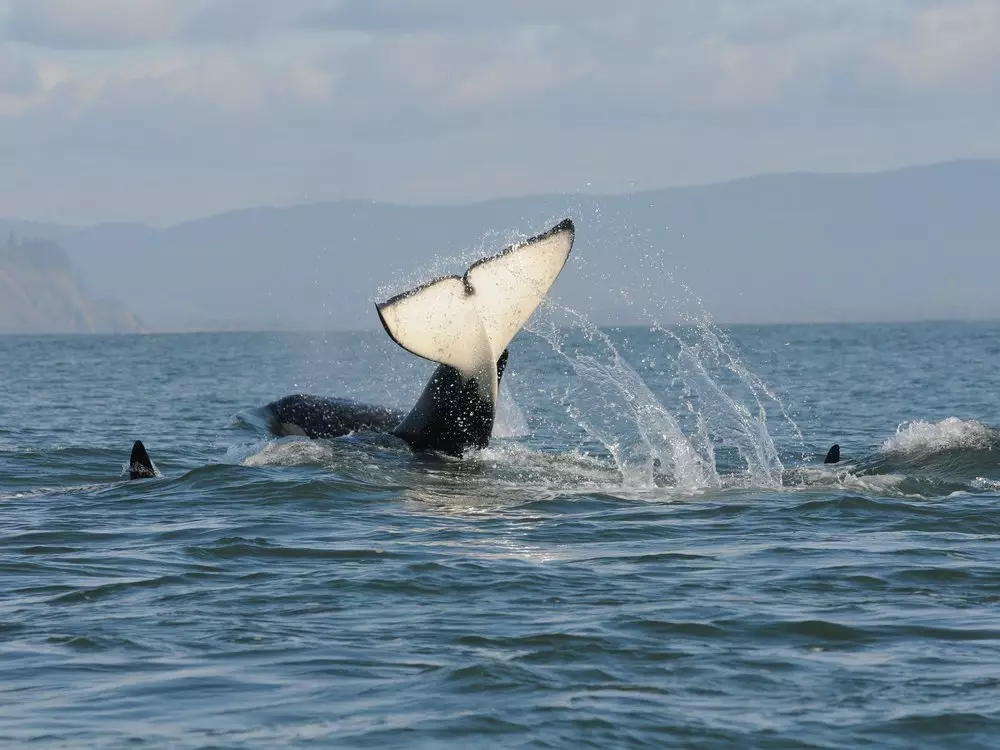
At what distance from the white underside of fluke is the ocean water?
72 cm

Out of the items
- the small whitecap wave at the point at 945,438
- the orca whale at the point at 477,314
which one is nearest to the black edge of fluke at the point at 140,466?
the orca whale at the point at 477,314

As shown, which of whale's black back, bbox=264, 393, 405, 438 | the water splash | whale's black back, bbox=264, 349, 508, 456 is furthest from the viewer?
whale's black back, bbox=264, 393, 405, 438

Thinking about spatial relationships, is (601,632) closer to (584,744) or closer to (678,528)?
(584,744)

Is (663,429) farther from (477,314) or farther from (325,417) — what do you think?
(477,314)

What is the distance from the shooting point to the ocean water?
677cm

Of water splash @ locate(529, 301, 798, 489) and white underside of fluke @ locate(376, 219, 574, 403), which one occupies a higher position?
white underside of fluke @ locate(376, 219, 574, 403)

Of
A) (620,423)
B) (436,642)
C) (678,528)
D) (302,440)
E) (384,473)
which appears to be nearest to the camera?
(436,642)

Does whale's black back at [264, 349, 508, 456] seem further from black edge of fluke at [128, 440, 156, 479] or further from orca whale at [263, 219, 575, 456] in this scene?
black edge of fluke at [128, 440, 156, 479]

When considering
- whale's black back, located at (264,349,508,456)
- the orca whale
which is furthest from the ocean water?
the orca whale

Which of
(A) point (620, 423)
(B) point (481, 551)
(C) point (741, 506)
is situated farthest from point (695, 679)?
(A) point (620, 423)

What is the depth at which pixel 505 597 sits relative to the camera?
903 centimetres

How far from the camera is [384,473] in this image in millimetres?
14000

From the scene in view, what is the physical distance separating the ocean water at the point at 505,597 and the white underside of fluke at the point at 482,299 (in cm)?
72

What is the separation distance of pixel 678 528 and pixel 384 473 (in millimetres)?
3306
